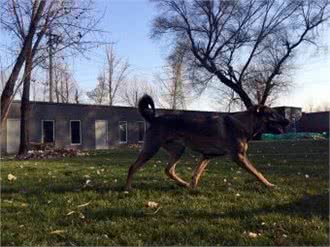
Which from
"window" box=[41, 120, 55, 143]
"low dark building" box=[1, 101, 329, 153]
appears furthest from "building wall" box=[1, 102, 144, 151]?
"window" box=[41, 120, 55, 143]

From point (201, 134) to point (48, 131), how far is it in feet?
107

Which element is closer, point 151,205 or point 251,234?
point 251,234

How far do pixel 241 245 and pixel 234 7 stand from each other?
4170cm

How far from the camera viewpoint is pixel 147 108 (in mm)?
8547

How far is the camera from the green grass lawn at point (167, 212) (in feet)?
16.2

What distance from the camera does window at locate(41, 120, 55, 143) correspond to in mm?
38812

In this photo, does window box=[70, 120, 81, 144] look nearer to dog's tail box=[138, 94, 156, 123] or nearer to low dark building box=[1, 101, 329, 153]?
low dark building box=[1, 101, 329, 153]

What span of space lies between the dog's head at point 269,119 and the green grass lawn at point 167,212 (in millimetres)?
917

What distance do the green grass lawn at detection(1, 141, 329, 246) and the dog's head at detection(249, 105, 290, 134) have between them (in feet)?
3.01

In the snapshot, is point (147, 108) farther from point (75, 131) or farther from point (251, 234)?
point (75, 131)

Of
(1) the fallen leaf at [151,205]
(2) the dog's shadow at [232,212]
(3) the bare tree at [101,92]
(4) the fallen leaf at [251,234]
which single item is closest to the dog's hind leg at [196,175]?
(1) the fallen leaf at [151,205]

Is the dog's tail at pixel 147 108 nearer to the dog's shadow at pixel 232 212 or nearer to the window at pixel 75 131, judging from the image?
the dog's shadow at pixel 232 212

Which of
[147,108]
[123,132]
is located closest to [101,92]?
[123,132]

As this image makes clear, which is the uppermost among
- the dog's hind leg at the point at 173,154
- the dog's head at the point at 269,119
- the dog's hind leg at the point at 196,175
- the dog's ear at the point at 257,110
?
the dog's ear at the point at 257,110
